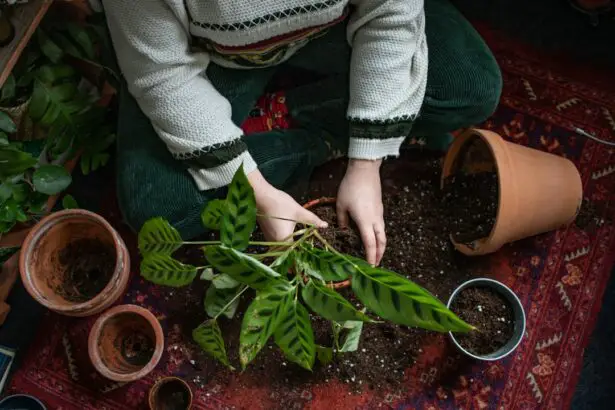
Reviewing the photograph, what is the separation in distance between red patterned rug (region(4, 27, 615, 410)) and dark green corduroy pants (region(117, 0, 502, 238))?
0.13m

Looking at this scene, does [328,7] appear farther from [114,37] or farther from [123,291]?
[123,291]

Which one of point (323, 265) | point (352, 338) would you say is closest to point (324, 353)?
point (352, 338)

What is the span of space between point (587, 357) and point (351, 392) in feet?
1.87

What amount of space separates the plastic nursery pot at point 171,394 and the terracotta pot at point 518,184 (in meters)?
0.72

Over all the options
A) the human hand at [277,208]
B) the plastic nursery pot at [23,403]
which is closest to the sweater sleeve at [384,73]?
the human hand at [277,208]

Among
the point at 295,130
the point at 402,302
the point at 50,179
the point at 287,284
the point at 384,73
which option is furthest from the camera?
the point at 295,130

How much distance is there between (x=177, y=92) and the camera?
1100 millimetres

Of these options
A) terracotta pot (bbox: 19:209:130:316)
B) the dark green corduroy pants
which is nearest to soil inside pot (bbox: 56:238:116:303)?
terracotta pot (bbox: 19:209:130:316)

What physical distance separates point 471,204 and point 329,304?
0.66 meters

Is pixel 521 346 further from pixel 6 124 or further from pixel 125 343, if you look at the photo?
pixel 6 124

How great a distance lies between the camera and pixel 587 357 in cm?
139

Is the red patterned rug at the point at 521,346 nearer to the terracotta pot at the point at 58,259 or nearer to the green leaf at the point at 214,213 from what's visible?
the terracotta pot at the point at 58,259

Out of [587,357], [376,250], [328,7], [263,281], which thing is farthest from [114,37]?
[587,357]

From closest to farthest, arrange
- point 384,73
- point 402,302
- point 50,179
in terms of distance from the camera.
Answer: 1. point 402,302
2. point 384,73
3. point 50,179
